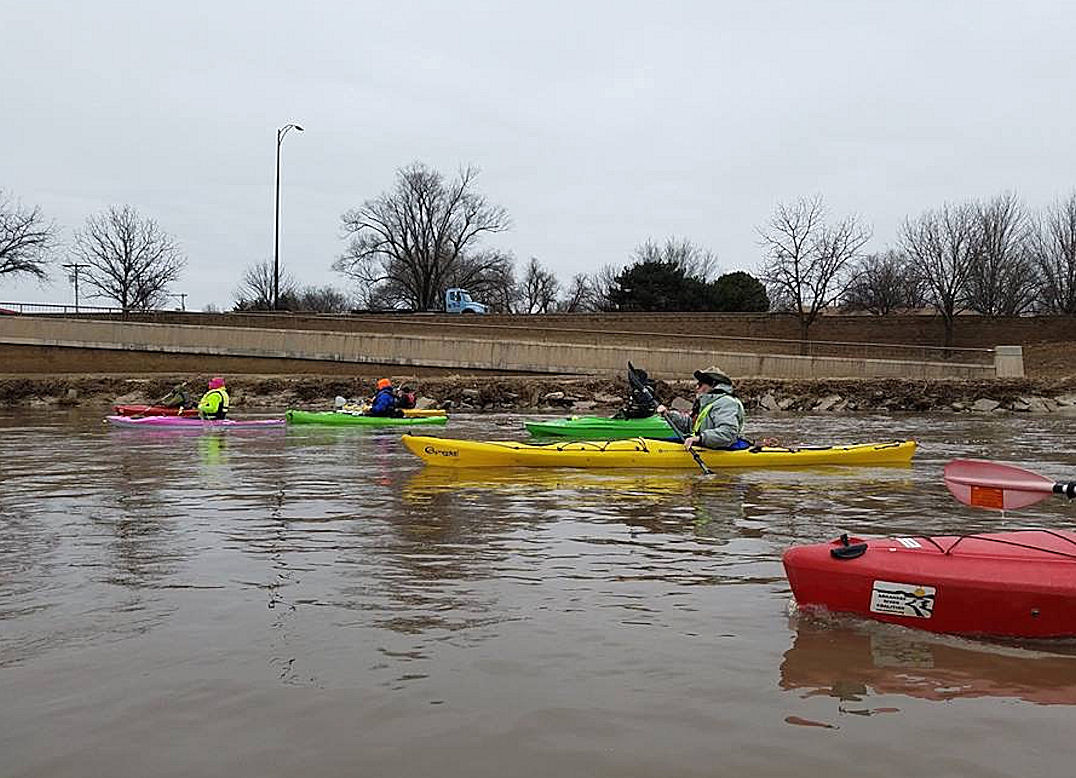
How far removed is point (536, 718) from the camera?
4.18 meters

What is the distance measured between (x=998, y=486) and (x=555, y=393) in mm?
24031

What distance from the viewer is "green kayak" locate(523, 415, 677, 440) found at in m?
15.5

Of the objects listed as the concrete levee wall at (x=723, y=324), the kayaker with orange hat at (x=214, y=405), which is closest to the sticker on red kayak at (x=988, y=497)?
the kayaker with orange hat at (x=214, y=405)

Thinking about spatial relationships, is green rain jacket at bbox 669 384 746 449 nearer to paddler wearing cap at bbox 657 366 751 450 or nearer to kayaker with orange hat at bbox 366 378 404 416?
paddler wearing cap at bbox 657 366 751 450

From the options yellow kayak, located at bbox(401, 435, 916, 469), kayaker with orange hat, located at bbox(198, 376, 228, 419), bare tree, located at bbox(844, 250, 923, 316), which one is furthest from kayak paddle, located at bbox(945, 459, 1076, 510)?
bare tree, located at bbox(844, 250, 923, 316)

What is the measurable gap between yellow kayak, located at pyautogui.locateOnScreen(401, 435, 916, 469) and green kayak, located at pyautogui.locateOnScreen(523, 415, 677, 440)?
8.55ft

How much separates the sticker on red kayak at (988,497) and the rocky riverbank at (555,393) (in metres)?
21.7

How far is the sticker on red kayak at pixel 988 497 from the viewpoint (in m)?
6.09

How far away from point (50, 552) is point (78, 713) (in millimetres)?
3696

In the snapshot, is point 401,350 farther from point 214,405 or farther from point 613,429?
point 613,429

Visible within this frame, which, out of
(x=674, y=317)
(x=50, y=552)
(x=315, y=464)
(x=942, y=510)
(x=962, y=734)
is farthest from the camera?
(x=674, y=317)

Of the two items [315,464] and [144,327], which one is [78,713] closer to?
[315,464]

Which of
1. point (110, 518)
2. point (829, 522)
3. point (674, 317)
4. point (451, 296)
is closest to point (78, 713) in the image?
point (110, 518)

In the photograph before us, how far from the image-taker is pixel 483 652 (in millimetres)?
5051
